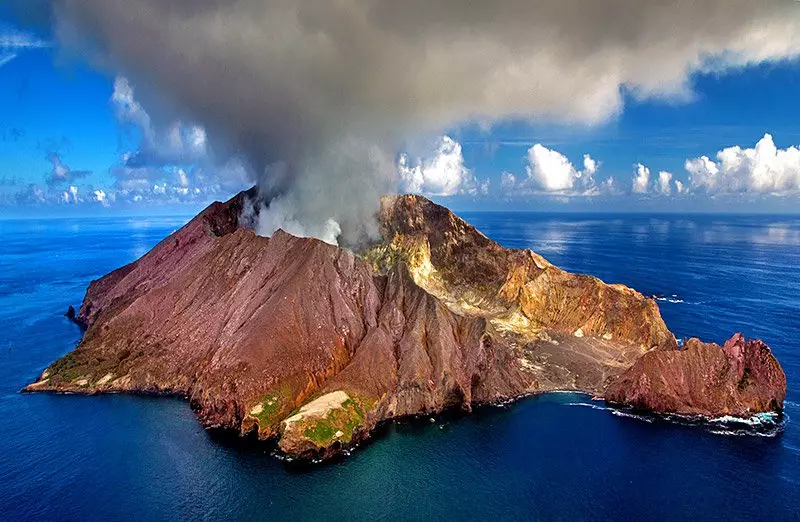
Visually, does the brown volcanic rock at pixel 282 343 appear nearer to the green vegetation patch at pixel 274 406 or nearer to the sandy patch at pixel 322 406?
the green vegetation patch at pixel 274 406

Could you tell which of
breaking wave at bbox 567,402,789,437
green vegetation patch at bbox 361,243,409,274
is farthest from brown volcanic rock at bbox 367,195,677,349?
breaking wave at bbox 567,402,789,437

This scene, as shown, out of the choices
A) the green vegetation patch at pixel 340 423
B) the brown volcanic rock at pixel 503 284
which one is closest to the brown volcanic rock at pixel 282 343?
the green vegetation patch at pixel 340 423

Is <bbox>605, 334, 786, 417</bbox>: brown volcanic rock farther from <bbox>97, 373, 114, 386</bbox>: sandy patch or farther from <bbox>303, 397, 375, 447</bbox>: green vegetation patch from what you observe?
<bbox>97, 373, 114, 386</bbox>: sandy patch

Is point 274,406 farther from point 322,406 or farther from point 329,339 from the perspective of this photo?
point 329,339

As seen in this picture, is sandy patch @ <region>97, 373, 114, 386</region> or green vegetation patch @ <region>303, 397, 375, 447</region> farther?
sandy patch @ <region>97, 373, 114, 386</region>

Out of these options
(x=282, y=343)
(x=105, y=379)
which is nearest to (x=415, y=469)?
(x=282, y=343)

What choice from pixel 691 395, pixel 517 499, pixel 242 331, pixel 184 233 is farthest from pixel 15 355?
pixel 691 395
